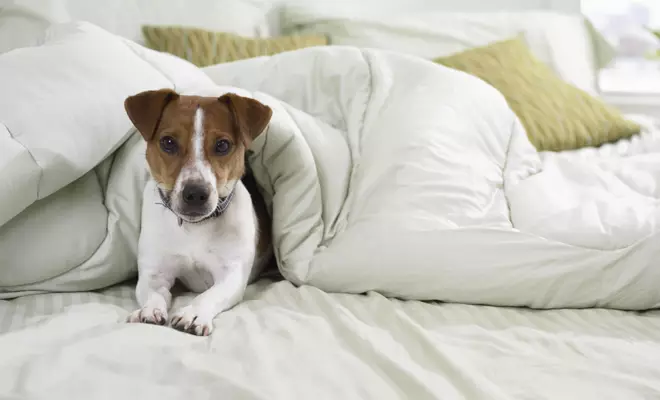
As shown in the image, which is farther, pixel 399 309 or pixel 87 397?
pixel 399 309

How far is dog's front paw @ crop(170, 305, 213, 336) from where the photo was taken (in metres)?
1.07

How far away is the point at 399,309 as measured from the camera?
1.17 m

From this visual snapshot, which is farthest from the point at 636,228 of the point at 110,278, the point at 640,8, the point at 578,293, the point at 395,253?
the point at 640,8

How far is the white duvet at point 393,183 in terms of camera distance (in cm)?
122

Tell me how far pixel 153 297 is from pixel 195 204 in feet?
0.65

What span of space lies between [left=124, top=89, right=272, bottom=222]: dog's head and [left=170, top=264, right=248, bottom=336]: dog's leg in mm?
145

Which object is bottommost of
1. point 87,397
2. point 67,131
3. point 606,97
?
point 606,97

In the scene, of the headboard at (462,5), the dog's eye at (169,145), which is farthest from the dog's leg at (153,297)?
the headboard at (462,5)

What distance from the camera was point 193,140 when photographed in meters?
1.21

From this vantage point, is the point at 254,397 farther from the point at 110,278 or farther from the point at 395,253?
the point at 110,278

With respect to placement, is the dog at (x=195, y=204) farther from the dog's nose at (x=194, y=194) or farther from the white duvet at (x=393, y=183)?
the white duvet at (x=393, y=183)

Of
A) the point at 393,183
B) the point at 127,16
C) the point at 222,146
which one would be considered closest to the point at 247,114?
the point at 222,146

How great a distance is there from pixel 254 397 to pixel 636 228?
852mm

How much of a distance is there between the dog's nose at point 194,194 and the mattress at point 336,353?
0.73 ft
